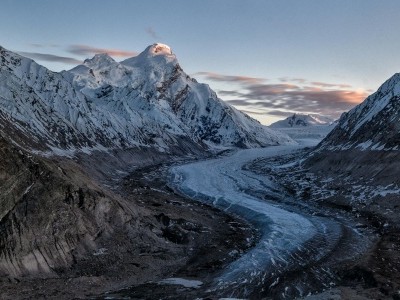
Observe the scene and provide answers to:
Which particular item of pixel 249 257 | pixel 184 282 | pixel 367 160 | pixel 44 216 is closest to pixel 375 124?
pixel 367 160

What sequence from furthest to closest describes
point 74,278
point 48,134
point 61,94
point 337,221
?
point 61,94
point 48,134
point 337,221
point 74,278

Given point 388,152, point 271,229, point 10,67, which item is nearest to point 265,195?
point 388,152

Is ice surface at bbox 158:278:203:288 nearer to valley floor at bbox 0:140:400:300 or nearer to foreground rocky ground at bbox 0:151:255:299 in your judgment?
valley floor at bbox 0:140:400:300

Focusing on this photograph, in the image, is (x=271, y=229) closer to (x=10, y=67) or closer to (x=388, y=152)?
(x=388, y=152)

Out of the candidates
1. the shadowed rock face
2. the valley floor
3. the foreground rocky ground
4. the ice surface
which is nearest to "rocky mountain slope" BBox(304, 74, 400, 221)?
the valley floor

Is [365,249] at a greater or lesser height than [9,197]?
lesser

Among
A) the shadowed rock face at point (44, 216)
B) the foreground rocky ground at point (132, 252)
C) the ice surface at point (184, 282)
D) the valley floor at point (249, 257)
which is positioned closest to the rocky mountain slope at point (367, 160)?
the valley floor at point (249, 257)
